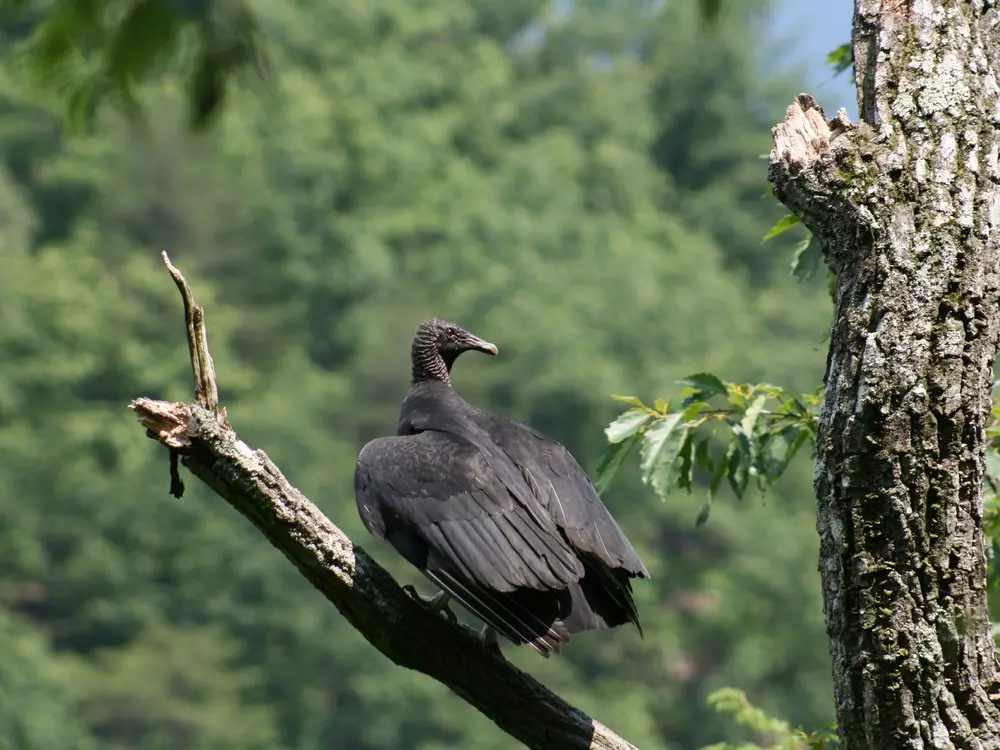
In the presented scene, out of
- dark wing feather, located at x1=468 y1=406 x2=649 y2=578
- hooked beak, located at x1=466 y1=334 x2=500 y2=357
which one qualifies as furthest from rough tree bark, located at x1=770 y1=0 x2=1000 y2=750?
hooked beak, located at x1=466 y1=334 x2=500 y2=357

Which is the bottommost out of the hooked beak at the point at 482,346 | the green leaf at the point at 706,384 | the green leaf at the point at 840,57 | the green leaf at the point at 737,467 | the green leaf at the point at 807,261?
the green leaf at the point at 737,467

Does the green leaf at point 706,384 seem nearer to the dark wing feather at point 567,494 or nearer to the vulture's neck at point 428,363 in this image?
the dark wing feather at point 567,494

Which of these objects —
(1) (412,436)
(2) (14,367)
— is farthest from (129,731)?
(1) (412,436)

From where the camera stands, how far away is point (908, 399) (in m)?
2.99

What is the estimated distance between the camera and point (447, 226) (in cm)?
4556

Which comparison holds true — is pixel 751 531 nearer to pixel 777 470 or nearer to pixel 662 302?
pixel 662 302

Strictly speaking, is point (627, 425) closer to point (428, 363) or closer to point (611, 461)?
point (611, 461)

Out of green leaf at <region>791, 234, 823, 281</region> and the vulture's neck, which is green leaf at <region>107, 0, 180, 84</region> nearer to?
green leaf at <region>791, 234, 823, 281</region>

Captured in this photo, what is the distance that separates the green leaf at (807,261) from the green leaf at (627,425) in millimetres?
585

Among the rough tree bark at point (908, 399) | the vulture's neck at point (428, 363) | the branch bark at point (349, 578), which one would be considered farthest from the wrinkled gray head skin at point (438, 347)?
the rough tree bark at point (908, 399)

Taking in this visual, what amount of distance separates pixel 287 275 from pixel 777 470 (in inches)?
1529

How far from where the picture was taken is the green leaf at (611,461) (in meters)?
4.45

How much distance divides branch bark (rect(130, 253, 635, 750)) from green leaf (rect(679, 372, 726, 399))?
1.21 metres

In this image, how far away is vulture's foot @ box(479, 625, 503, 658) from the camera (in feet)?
11.9
